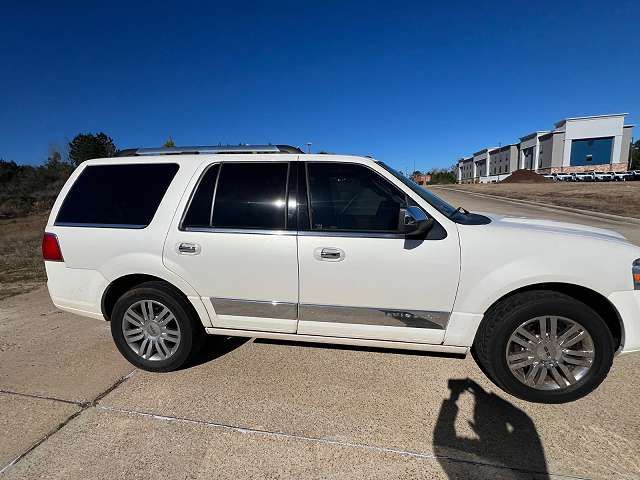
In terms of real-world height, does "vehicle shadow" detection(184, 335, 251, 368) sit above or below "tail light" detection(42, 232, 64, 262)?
below

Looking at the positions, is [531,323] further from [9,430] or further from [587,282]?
[9,430]

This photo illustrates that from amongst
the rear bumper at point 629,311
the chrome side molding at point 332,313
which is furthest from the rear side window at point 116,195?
the rear bumper at point 629,311

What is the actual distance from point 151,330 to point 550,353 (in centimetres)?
327

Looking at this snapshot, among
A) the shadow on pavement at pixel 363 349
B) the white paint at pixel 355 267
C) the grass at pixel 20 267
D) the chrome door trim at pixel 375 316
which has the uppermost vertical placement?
the white paint at pixel 355 267

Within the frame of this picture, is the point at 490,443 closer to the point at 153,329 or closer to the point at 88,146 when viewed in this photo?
the point at 153,329

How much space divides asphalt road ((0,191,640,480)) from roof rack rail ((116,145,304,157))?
1.94 meters

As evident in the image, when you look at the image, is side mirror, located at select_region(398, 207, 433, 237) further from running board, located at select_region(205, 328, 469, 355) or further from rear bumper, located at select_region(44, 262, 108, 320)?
rear bumper, located at select_region(44, 262, 108, 320)

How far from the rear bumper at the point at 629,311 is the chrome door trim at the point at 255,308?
234 cm

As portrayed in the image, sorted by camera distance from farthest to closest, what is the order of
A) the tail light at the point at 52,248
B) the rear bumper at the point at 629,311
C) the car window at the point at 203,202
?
the tail light at the point at 52,248 → the car window at the point at 203,202 → the rear bumper at the point at 629,311

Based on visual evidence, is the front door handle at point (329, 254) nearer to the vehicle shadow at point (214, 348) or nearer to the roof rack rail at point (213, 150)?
the roof rack rail at point (213, 150)

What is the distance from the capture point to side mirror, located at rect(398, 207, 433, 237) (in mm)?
2516

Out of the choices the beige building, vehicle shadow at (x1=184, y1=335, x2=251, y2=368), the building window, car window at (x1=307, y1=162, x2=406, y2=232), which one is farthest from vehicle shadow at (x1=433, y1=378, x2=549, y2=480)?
the building window

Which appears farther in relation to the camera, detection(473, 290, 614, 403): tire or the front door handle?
the front door handle

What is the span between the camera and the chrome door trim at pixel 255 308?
2924 millimetres
